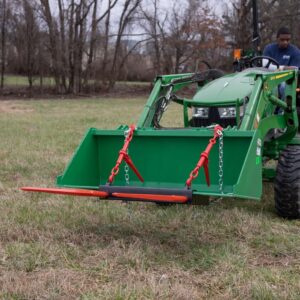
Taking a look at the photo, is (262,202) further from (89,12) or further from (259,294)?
(89,12)

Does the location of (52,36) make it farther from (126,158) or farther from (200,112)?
(126,158)

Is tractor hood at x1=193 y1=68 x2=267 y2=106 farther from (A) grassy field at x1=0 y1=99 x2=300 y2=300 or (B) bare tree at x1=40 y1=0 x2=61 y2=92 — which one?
(B) bare tree at x1=40 y1=0 x2=61 y2=92

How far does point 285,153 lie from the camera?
4.47m

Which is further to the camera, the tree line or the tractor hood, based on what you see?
the tree line

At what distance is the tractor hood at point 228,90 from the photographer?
459 centimetres

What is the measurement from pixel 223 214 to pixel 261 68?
62.4 inches

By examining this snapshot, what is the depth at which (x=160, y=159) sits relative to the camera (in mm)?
4148

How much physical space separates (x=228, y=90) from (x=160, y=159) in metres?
1.00

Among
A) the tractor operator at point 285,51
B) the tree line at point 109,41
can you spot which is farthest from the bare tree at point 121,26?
the tractor operator at point 285,51

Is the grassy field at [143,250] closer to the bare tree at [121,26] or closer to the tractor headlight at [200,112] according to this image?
the tractor headlight at [200,112]

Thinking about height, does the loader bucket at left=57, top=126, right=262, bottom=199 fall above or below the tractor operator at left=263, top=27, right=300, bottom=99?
below

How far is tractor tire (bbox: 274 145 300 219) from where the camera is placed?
170 inches

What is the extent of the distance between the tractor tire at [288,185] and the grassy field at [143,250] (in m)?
0.10

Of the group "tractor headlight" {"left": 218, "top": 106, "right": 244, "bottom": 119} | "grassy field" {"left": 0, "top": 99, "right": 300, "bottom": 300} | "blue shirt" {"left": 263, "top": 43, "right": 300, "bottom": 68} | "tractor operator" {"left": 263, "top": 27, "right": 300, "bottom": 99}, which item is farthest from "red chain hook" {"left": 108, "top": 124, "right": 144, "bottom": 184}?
"blue shirt" {"left": 263, "top": 43, "right": 300, "bottom": 68}
